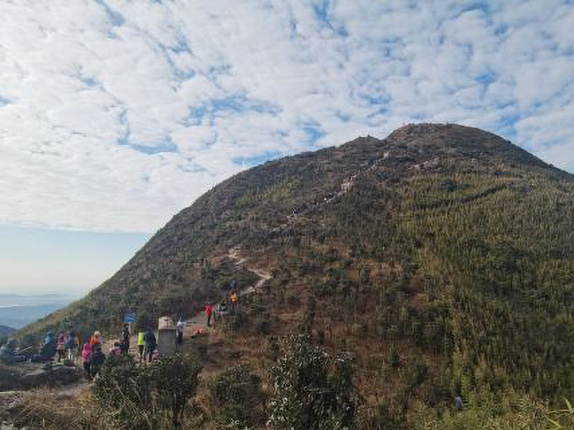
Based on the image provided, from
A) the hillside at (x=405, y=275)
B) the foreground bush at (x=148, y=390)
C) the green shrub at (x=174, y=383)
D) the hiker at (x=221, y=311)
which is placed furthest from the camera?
the hiker at (x=221, y=311)

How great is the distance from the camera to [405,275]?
73.6ft

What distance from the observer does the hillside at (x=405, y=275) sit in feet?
51.3

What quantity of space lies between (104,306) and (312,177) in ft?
105

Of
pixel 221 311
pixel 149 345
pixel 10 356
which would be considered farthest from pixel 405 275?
pixel 10 356

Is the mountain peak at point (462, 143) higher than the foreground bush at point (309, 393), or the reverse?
the mountain peak at point (462, 143)

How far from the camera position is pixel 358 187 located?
42594 millimetres

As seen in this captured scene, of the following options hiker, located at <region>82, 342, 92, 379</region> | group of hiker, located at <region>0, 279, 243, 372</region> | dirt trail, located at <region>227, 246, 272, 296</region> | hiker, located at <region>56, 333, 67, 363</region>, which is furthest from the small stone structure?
dirt trail, located at <region>227, 246, 272, 296</region>

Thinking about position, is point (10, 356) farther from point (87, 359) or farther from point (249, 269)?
point (249, 269)

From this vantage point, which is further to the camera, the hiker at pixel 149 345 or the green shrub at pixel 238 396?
the hiker at pixel 149 345

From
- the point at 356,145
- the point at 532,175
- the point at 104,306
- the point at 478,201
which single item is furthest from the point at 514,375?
the point at 356,145

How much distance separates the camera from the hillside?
1563 centimetres

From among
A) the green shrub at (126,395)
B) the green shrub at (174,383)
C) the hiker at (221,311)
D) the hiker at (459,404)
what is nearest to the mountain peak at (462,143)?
the hiker at (221,311)

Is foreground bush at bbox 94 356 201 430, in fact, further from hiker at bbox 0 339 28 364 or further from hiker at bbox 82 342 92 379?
hiker at bbox 0 339 28 364

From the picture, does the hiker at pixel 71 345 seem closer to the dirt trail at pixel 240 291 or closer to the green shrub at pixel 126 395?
the dirt trail at pixel 240 291
